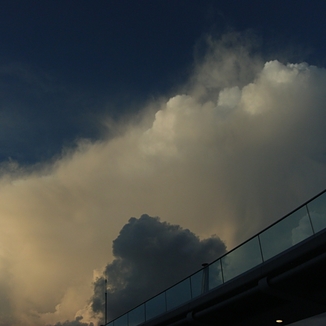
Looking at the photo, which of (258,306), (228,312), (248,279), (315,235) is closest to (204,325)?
(228,312)

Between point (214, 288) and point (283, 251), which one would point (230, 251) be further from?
point (283, 251)

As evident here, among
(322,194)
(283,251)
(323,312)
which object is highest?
(322,194)

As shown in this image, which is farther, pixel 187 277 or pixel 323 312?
pixel 187 277

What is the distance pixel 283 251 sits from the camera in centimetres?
1588

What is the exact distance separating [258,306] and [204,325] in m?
3.55

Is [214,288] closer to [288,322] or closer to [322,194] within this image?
[288,322]

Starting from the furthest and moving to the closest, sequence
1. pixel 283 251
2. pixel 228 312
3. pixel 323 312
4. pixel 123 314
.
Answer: pixel 123 314 → pixel 228 312 → pixel 323 312 → pixel 283 251

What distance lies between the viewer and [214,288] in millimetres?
19484

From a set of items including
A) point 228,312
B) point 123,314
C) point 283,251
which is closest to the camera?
point 283,251

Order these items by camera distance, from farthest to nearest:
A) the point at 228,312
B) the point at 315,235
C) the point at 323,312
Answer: the point at 228,312 < the point at 323,312 < the point at 315,235

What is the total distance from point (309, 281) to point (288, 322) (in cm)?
576

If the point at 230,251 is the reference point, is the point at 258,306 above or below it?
below

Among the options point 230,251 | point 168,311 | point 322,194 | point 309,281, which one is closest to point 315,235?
point 322,194

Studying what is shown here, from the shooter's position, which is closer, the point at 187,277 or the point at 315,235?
the point at 315,235
